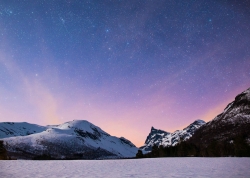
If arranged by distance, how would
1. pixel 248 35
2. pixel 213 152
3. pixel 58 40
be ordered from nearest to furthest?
pixel 248 35 < pixel 58 40 < pixel 213 152

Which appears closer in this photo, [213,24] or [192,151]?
[213,24]

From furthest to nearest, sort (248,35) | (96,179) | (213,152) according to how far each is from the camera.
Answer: (213,152) < (248,35) < (96,179)

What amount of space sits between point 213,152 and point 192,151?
48.7 ft

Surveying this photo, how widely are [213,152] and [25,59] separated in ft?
166

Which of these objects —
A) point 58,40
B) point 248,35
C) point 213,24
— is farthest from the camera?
point 58,40

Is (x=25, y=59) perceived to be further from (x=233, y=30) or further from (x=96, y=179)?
(x=233, y=30)

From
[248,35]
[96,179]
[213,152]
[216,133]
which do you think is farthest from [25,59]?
[216,133]

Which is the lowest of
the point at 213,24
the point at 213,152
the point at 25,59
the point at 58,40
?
the point at 213,152

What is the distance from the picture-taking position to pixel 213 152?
61.4 metres

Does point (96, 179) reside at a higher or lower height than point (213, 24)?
lower

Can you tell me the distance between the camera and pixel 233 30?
A: 85.2 feet

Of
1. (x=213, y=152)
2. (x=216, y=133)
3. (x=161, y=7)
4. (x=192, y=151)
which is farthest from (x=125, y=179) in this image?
(x=216, y=133)

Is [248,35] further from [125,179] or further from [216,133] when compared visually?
[216,133]

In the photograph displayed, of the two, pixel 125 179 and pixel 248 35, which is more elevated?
pixel 248 35
